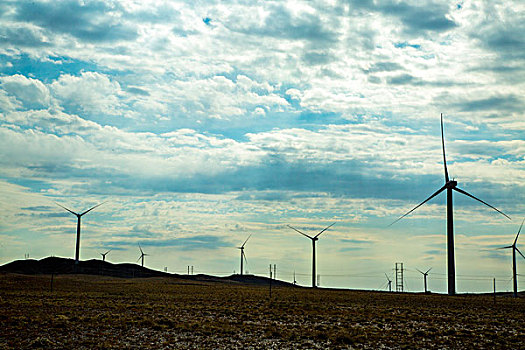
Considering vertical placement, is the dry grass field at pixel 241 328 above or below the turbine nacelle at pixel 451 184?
below

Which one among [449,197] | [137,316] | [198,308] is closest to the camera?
[137,316]

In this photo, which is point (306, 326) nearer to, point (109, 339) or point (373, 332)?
point (373, 332)

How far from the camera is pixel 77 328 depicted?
1832 inches

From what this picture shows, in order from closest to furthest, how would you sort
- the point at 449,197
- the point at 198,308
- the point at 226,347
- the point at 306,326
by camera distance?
1. the point at 226,347
2. the point at 306,326
3. the point at 198,308
4. the point at 449,197

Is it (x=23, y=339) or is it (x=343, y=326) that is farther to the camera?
(x=343, y=326)

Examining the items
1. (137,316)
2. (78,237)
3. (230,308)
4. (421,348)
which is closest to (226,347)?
(421,348)

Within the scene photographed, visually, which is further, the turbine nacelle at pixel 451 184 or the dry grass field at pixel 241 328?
the turbine nacelle at pixel 451 184

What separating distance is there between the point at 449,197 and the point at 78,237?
11351cm

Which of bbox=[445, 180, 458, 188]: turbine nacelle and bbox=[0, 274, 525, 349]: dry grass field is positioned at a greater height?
bbox=[445, 180, 458, 188]: turbine nacelle

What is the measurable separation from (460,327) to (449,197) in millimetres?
65269

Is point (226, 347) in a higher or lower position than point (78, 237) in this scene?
lower

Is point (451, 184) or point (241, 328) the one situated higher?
point (451, 184)

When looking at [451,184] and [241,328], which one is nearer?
[241,328]

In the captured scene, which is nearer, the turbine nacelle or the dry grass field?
the dry grass field
